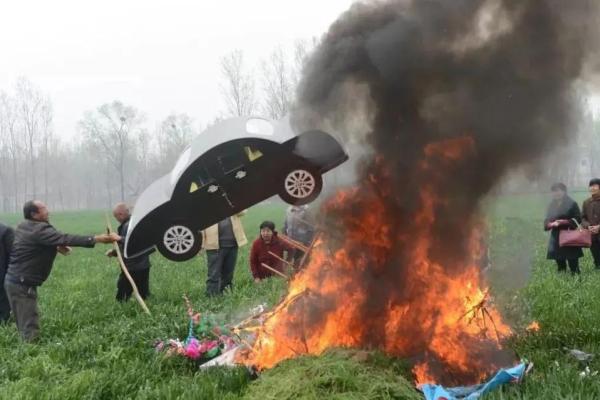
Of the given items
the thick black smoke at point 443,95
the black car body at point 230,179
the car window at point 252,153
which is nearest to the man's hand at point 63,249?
the black car body at point 230,179

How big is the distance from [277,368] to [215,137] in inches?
94.7

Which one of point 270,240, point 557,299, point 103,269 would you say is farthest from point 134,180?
point 557,299

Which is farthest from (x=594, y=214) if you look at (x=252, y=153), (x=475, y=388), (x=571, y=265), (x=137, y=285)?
(x=137, y=285)

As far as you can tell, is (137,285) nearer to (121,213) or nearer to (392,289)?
(121,213)

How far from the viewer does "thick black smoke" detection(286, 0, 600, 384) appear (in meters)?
5.84

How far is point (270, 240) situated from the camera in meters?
11.1

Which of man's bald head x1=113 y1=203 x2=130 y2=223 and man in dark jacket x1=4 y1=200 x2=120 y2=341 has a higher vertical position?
man's bald head x1=113 y1=203 x2=130 y2=223

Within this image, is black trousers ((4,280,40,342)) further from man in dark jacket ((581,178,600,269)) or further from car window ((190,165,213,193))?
man in dark jacket ((581,178,600,269))


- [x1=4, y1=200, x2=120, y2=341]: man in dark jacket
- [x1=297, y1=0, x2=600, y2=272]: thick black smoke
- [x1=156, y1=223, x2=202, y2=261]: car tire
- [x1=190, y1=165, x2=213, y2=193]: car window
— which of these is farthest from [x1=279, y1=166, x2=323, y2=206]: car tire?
[x1=4, y1=200, x2=120, y2=341]: man in dark jacket

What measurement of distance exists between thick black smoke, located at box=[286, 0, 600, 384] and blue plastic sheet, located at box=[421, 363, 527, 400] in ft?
2.81

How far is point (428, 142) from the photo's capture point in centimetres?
602

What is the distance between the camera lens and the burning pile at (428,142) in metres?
5.84

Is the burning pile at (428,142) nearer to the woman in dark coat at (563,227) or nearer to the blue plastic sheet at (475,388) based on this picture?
the blue plastic sheet at (475,388)

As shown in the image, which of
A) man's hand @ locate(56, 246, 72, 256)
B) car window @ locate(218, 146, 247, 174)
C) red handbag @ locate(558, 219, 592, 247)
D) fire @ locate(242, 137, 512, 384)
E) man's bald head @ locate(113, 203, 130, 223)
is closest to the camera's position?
car window @ locate(218, 146, 247, 174)
